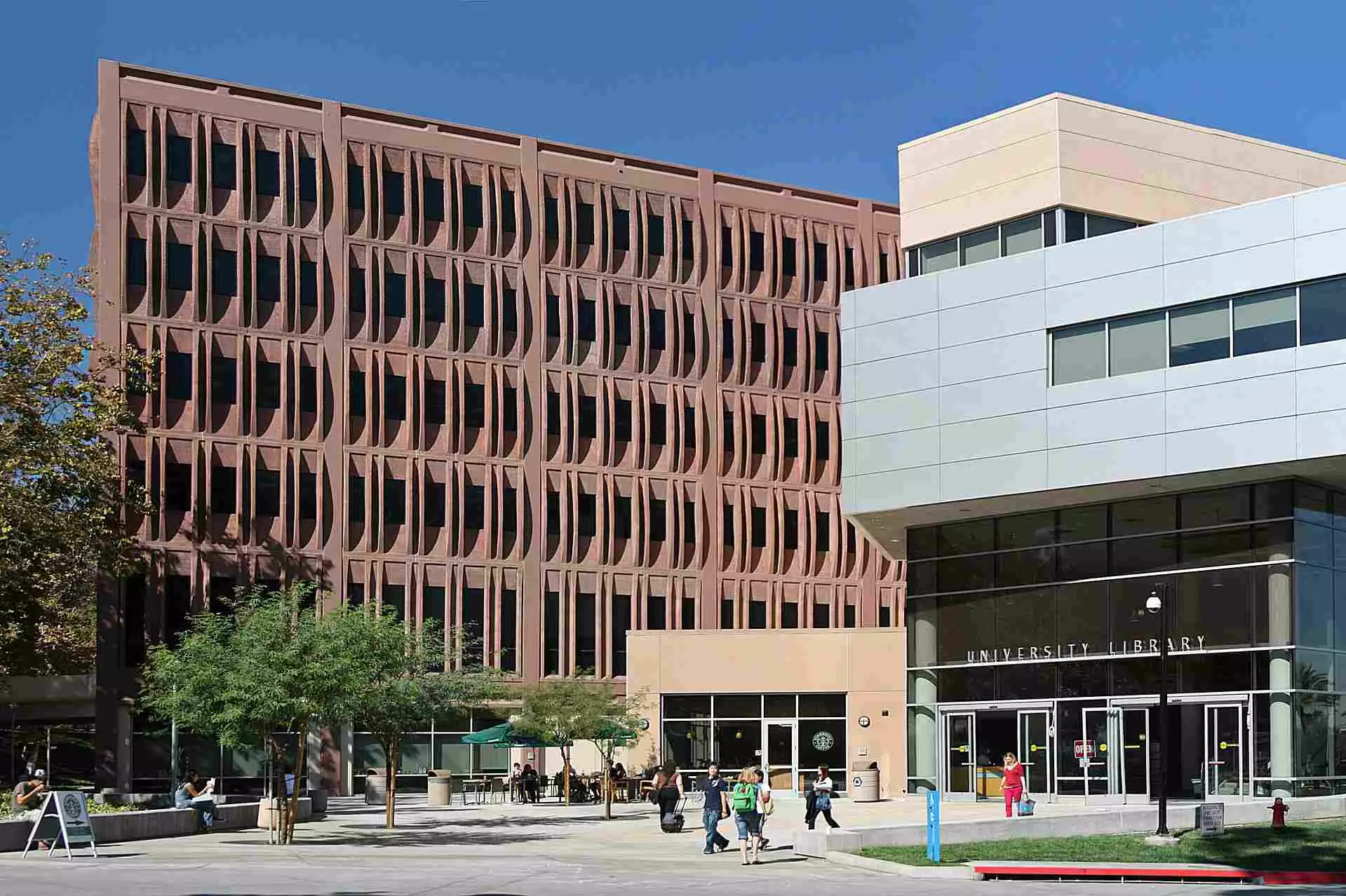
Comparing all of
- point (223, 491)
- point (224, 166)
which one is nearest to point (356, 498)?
point (223, 491)

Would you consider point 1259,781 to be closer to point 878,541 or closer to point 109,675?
point 878,541

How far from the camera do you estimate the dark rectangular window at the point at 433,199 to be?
7269cm

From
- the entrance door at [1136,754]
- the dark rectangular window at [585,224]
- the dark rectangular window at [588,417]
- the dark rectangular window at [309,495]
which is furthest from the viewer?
the dark rectangular window at [585,224]

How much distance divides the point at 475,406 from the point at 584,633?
33.3ft

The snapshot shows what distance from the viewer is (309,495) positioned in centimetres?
7019

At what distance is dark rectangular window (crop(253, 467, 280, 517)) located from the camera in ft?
227

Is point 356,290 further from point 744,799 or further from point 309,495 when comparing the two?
point 744,799

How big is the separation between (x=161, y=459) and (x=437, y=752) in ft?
51.1

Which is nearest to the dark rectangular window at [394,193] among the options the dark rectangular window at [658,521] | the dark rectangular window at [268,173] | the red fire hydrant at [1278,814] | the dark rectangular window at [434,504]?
the dark rectangular window at [268,173]

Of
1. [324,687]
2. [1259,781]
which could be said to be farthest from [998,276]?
[324,687]

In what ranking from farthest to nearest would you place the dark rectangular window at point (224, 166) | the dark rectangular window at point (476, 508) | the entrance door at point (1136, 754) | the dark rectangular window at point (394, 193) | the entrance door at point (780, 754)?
1. the dark rectangular window at point (476, 508)
2. the dark rectangular window at point (394, 193)
3. the dark rectangular window at point (224, 166)
4. the entrance door at point (780, 754)
5. the entrance door at point (1136, 754)

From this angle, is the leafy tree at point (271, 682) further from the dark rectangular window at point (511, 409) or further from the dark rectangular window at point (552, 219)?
the dark rectangular window at point (552, 219)

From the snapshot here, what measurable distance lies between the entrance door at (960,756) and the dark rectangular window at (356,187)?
3215 centimetres

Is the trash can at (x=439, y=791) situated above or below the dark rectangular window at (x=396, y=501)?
below
